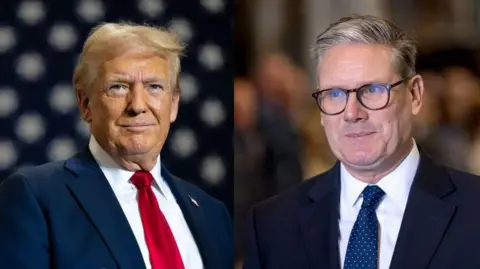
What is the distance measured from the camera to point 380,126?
1711 millimetres

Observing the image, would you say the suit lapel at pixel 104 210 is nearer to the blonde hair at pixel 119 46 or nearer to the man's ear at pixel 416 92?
the blonde hair at pixel 119 46

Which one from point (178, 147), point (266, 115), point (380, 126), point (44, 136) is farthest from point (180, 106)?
point (380, 126)

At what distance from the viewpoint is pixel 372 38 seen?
1.70 m

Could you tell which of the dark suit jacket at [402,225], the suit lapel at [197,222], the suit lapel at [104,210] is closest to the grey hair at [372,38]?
the dark suit jacket at [402,225]

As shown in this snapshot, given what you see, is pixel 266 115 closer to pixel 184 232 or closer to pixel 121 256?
pixel 184 232

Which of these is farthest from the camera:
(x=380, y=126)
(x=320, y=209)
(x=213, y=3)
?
(x=213, y=3)

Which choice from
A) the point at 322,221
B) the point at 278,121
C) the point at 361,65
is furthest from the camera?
the point at 278,121

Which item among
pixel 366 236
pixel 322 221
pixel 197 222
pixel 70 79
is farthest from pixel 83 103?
pixel 366 236

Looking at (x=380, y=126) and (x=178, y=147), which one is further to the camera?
(x=178, y=147)

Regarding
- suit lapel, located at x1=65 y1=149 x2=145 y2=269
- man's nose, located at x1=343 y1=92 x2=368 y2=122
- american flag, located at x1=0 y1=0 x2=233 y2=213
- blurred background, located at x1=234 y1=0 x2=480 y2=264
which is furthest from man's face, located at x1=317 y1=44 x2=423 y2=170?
suit lapel, located at x1=65 y1=149 x2=145 y2=269

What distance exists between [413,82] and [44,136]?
3.16 feet

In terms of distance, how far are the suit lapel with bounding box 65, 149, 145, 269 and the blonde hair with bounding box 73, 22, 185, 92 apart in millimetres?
218

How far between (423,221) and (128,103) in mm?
786

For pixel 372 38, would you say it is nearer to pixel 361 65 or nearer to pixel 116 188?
pixel 361 65
